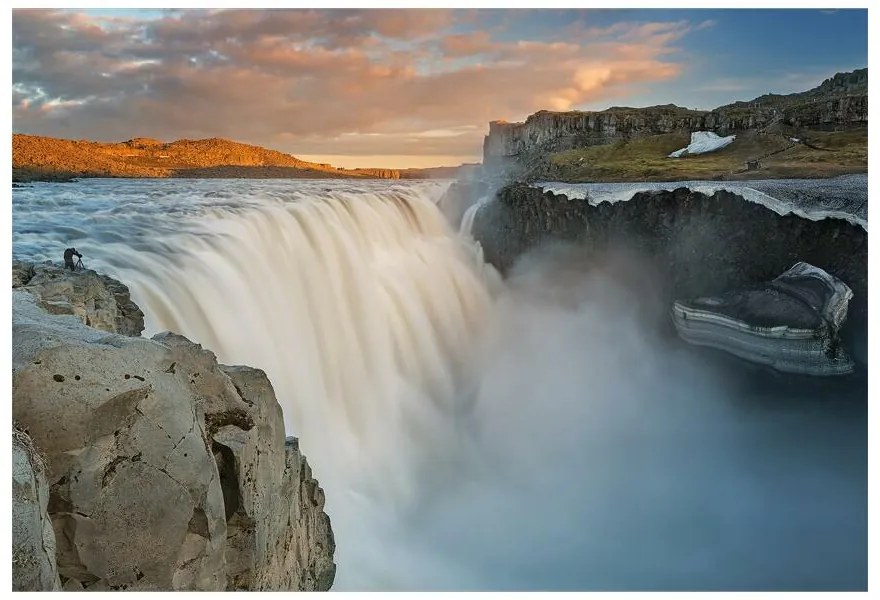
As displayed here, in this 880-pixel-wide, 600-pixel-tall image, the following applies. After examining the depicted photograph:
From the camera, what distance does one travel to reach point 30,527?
9.48 feet

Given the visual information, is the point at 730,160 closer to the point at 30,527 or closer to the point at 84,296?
the point at 84,296

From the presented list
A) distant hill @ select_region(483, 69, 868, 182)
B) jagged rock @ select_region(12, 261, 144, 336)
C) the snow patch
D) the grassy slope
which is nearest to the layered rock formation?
jagged rock @ select_region(12, 261, 144, 336)

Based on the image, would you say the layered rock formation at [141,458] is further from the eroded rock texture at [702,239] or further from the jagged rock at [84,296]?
the eroded rock texture at [702,239]

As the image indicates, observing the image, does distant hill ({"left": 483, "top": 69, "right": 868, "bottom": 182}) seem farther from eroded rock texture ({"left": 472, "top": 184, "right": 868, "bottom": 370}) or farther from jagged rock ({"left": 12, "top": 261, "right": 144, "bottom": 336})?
jagged rock ({"left": 12, "top": 261, "right": 144, "bottom": 336})

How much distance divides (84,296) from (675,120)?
31007 millimetres

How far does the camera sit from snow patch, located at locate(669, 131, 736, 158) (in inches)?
908

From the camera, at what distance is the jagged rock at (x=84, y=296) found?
5.77 metres

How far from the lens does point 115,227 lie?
36.4 feet

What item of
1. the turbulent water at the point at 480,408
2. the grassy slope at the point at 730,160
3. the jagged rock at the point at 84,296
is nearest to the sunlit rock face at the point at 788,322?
the turbulent water at the point at 480,408

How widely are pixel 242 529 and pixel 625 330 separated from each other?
1385 cm

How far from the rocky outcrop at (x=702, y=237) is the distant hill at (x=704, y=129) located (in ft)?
8.01

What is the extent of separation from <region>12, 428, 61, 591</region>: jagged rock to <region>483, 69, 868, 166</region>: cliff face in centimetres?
1653

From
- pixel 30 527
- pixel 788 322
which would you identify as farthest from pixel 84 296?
pixel 788 322

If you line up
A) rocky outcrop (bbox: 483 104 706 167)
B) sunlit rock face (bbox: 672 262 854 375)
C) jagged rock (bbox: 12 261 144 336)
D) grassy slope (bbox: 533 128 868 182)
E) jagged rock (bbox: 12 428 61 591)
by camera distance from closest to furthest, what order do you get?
jagged rock (bbox: 12 428 61 591), jagged rock (bbox: 12 261 144 336), sunlit rock face (bbox: 672 262 854 375), grassy slope (bbox: 533 128 868 182), rocky outcrop (bbox: 483 104 706 167)
